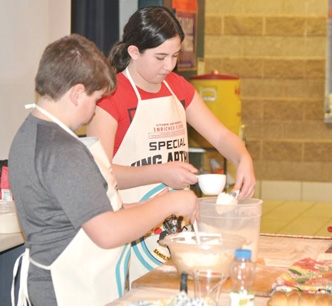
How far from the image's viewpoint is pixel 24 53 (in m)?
3.84

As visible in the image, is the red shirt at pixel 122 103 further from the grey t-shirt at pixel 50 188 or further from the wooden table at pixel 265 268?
the grey t-shirt at pixel 50 188

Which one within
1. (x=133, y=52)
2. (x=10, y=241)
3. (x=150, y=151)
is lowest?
(x=10, y=241)

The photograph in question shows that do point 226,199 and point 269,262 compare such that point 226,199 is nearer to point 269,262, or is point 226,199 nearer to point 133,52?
point 269,262

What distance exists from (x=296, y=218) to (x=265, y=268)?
4.85 meters

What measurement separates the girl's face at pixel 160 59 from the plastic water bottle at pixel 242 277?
1005 millimetres

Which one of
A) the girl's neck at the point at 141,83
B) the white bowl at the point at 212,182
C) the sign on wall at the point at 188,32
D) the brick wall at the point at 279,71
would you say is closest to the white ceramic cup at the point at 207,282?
the white bowl at the point at 212,182

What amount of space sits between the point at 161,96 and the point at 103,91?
0.85 meters

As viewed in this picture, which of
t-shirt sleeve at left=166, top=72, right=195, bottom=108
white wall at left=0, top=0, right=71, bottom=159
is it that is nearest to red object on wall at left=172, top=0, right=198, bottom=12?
white wall at left=0, top=0, right=71, bottom=159

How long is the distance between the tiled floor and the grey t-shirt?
169 inches

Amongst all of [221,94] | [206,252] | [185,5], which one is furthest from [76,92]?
[221,94]

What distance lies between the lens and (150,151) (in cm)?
285

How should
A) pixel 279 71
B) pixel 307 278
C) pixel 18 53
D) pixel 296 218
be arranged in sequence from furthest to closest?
pixel 279 71
pixel 296 218
pixel 18 53
pixel 307 278

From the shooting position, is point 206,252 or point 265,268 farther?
point 265,268

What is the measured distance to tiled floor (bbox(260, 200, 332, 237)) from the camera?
6512mm
